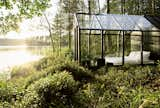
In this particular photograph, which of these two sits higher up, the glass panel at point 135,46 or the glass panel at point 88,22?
the glass panel at point 88,22

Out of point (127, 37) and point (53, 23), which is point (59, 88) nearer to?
point (127, 37)

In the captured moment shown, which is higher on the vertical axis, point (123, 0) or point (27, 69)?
point (123, 0)

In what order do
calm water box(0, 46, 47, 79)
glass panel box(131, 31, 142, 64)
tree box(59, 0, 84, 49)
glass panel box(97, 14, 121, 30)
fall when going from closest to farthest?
glass panel box(97, 14, 121, 30)
glass panel box(131, 31, 142, 64)
calm water box(0, 46, 47, 79)
tree box(59, 0, 84, 49)

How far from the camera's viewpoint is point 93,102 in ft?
22.0

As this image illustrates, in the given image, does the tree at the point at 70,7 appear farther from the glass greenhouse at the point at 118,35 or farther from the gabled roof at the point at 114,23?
the gabled roof at the point at 114,23

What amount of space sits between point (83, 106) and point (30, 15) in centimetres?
255

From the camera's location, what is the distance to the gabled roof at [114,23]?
1656 centimetres

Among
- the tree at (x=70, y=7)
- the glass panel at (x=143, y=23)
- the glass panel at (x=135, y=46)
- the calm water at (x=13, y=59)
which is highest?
the tree at (x=70, y=7)

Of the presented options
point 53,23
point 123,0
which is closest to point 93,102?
point 123,0

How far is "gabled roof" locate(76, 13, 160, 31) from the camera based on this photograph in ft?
54.3

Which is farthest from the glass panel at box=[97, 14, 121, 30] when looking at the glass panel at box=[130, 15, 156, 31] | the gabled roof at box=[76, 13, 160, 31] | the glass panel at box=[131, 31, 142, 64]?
the glass panel at box=[131, 31, 142, 64]

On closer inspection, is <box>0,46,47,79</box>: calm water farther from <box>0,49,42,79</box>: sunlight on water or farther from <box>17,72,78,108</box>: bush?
<box>17,72,78,108</box>: bush

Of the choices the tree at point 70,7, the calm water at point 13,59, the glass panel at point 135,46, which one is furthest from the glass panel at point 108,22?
the tree at point 70,7

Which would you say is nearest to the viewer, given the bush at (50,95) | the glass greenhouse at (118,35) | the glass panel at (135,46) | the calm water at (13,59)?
the bush at (50,95)
